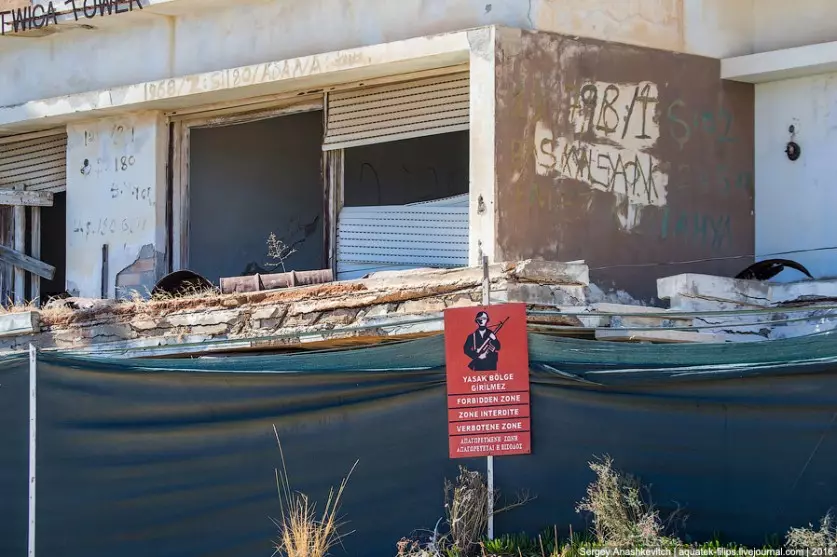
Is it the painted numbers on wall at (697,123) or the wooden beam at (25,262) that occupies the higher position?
the painted numbers on wall at (697,123)

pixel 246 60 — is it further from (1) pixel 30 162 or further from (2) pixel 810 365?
(2) pixel 810 365

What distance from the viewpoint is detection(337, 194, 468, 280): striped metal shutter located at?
38.8 feet

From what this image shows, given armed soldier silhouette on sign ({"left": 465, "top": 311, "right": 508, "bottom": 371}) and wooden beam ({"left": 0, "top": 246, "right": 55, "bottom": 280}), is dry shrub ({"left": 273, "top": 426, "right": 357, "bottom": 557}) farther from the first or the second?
wooden beam ({"left": 0, "top": 246, "right": 55, "bottom": 280})

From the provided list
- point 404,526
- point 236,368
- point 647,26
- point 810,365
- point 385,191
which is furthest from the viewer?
point 385,191

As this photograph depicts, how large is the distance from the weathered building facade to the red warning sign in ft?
8.05

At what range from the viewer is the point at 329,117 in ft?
41.4

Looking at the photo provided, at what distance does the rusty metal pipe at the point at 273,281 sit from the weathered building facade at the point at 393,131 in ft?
2.44

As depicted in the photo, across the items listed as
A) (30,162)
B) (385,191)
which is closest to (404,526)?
(385,191)

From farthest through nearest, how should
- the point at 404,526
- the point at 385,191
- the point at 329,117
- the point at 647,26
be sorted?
1. the point at 385,191
2. the point at 329,117
3. the point at 647,26
4. the point at 404,526

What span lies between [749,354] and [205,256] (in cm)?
821

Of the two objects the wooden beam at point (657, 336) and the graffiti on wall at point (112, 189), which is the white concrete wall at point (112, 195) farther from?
the wooden beam at point (657, 336)

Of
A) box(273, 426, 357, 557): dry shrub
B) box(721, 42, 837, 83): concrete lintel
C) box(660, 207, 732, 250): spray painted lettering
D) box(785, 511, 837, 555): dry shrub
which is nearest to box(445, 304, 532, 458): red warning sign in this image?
box(273, 426, 357, 557): dry shrub

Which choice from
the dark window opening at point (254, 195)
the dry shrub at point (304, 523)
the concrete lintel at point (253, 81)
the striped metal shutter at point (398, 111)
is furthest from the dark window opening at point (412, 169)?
the dry shrub at point (304, 523)

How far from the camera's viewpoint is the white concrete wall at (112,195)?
1355 cm
